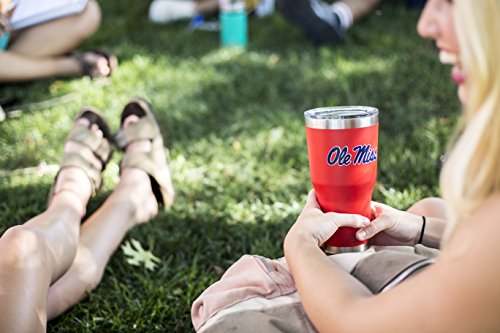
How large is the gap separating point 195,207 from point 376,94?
4.26ft

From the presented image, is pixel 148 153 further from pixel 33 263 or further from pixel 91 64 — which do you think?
pixel 91 64

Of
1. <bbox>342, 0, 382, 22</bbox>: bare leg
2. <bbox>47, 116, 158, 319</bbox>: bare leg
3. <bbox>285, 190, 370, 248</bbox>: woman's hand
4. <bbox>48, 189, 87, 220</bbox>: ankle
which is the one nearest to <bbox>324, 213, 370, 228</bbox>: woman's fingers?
<bbox>285, 190, 370, 248</bbox>: woman's hand

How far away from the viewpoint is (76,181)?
2398 mm

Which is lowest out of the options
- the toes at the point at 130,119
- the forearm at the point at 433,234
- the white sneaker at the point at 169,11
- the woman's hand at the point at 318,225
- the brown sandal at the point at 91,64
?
the white sneaker at the point at 169,11

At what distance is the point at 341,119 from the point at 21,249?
85 centimetres

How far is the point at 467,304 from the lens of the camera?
1.03m

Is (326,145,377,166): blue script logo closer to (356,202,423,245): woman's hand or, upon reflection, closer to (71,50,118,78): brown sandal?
(356,202,423,245): woman's hand

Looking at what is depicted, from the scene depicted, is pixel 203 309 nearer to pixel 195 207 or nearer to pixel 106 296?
pixel 106 296

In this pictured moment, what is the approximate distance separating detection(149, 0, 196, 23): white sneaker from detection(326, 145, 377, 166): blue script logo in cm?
381

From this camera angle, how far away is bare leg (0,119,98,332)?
1.61 m

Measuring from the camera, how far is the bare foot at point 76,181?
2324 millimetres

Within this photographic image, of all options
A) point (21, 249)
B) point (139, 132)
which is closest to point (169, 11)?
point (139, 132)

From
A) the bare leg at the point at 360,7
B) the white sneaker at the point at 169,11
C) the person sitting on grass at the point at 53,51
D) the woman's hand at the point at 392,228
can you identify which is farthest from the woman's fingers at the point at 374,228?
the white sneaker at the point at 169,11

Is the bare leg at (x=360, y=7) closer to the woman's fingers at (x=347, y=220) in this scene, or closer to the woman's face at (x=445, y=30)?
the woman's fingers at (x=347, y=220)
